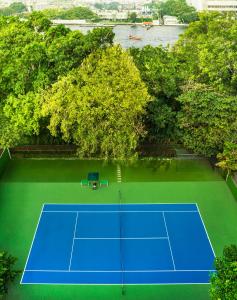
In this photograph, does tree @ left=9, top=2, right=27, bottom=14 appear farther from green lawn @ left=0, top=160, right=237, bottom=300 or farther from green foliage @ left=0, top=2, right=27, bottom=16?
green lawn @ left=0, top=160, right=237, bottom=300

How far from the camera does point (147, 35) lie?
58.6m

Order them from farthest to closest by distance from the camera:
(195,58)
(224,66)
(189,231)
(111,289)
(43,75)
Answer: (195,58) → (224,66) → (43,75) → (189,231) → (111,289)

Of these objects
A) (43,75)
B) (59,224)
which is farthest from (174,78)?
(59,224)

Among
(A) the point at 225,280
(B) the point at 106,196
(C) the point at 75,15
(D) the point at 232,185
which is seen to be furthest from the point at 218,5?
(A) the point at 225,280

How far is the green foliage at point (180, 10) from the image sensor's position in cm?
7000

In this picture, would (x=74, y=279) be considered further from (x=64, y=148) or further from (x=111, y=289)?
(x=64, y=148)

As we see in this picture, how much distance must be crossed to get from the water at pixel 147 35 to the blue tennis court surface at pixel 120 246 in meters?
36.9

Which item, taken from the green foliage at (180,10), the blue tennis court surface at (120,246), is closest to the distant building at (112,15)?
the green foliage at (180,10)

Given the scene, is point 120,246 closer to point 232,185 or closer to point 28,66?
point 232,185

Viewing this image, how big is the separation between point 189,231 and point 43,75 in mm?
11265

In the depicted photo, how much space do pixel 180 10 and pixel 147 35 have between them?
21616 millimetres

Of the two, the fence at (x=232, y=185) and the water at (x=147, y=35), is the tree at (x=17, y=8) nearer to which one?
the water at (x=147, y=35)

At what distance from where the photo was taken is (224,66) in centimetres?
2077

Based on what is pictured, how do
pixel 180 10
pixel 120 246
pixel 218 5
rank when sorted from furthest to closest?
1. pixel 180 10
2. pixel 218 5
3. pixel 120 246
